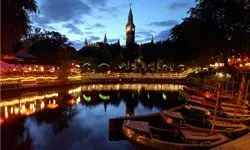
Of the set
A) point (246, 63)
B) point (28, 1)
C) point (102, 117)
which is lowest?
point (102, 117)

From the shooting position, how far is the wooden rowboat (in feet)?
44.0

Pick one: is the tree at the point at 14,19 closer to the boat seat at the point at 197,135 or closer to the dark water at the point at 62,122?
the dark water at the point at 62,122

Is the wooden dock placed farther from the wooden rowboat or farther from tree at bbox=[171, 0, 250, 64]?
tree at bbox=[171, 0, 250, 64]

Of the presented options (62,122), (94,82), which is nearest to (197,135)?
(62,122)

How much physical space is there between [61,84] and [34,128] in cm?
3356

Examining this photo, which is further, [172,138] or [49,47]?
[49,47]

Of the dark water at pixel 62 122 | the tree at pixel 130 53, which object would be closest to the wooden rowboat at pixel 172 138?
the dark water at pixel 62 122

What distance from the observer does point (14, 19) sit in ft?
75.7

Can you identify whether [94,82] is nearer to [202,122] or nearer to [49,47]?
[49,47]

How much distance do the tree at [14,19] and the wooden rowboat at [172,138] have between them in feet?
36.4

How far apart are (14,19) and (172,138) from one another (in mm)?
12896

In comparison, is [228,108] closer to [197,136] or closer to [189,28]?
[197,136]

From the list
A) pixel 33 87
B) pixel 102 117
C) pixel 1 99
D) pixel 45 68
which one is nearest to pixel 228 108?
pixel 102 117

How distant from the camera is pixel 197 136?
1466cm
